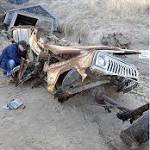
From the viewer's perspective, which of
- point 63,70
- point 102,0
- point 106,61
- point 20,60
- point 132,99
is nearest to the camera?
point 106,61

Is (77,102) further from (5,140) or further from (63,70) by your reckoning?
(5,140)

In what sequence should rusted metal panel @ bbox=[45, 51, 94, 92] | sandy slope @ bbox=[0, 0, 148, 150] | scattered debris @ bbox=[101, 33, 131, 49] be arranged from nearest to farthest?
sandy slope @ bbox=[0, 0, 148, 150] < rusted metal panel @ bbox=[45, 51, 94, 92] < scattered debris @ bbox=[101, 33, 131, 49]

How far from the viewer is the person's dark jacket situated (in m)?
10.6

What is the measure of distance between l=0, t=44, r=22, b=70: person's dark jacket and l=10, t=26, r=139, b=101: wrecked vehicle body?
2.13 ft

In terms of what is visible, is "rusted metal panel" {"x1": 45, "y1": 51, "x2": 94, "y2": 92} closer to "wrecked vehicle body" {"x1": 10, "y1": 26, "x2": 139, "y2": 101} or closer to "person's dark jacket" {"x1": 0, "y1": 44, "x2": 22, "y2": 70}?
"wrecked vehicle body" {"x1": 10, "y1": 26, "x2": 139, "y2": 101}

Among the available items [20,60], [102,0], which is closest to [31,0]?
[102,0]

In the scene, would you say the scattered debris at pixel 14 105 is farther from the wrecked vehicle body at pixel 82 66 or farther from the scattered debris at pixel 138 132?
the scattered debris at pixel 138 132

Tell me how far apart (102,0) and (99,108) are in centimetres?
825

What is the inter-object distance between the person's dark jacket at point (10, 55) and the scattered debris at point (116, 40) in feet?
11.0

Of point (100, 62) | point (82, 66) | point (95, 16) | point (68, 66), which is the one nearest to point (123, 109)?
point (100, 62)

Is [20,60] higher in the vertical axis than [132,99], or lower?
higher

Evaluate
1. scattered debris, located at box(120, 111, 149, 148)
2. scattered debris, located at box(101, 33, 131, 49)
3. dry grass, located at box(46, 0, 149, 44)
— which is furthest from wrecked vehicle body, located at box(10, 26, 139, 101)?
dry grass, located at box(46, 0, 149, 44)

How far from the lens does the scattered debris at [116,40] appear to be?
12950 mm

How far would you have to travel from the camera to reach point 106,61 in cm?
819
